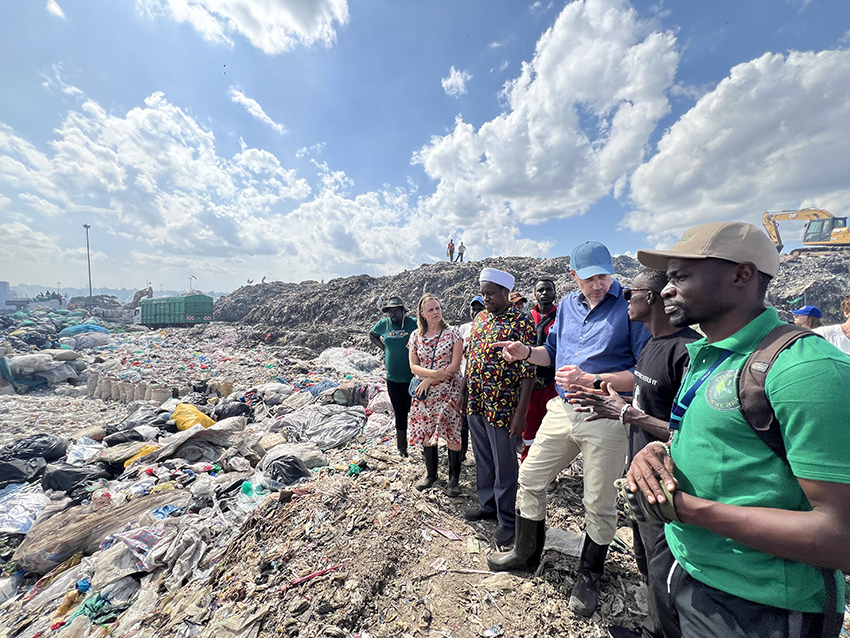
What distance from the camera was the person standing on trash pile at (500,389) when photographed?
2.47m

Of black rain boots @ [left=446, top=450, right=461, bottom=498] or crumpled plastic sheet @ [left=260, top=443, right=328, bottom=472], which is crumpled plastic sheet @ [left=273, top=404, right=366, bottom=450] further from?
black rain boots @ [left=446, top=450, right=461, bottom=498]

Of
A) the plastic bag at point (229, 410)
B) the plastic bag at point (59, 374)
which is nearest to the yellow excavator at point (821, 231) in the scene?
the plastic bag at point (229, 410)

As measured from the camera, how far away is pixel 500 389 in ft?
8.20

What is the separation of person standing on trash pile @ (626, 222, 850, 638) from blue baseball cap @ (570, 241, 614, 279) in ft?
2.88

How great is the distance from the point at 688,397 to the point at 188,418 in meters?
6.83

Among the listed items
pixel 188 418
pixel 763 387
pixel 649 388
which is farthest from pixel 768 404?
pixel 188 418

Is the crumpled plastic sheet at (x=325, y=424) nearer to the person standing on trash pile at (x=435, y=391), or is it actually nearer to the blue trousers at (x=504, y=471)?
the person standing on trash pile at (x=435, y=391)

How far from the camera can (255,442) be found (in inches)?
188

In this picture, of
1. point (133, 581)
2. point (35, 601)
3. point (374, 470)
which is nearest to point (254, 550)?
point (133, 581)

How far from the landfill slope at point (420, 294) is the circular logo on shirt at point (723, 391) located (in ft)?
41.9

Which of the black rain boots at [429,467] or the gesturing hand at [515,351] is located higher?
the gesturing hand at [515,351]

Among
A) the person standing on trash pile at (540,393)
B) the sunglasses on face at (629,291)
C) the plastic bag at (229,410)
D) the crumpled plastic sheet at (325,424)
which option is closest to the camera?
the sunglasses on face at (629,291)

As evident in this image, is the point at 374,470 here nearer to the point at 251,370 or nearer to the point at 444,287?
the point at 251,370

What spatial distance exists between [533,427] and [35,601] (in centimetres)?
434
